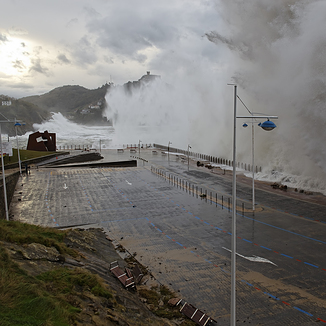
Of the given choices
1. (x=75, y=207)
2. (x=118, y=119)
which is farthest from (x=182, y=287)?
(x=118, y=119)

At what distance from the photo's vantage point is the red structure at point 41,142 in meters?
52.3

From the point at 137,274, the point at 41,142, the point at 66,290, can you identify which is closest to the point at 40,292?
the point at 66,290

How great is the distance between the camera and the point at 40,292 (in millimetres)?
→ 7992

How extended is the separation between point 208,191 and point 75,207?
12622 mm

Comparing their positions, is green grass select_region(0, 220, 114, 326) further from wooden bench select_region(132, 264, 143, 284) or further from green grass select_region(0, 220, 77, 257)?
wooden bench select_region(132, 264, 143, 284)

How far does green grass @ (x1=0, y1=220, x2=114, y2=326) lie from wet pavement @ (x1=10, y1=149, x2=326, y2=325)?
A: 13.3 ft

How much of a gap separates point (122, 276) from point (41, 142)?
151 ft

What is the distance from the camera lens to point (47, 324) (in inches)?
266

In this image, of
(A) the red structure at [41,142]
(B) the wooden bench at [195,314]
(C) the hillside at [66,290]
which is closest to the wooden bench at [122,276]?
(C) the hillside at [66,290]

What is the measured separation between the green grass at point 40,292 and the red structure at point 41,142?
44629 millimetres

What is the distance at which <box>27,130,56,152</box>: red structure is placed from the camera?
52312mm

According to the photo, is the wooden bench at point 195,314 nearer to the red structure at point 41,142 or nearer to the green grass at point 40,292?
the green grass at point 40,292

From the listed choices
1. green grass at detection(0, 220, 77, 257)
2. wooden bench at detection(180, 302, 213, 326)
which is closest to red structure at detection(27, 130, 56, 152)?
green grass at detection(0, 220, 77, 257)

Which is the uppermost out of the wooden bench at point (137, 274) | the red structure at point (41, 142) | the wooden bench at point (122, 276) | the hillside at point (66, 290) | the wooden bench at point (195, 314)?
the red structure at point (41, 142)
